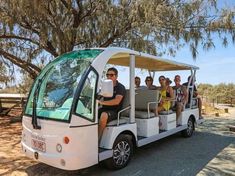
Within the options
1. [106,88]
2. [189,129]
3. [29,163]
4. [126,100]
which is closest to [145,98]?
[126,100]

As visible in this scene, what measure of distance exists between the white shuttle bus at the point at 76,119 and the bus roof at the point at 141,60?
0.04m

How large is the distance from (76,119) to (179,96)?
444 centimetres

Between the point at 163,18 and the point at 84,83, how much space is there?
473 centimetres

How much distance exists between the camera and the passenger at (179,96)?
8.22 metres

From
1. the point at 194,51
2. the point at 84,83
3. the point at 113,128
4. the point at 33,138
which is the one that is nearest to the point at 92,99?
the point at 84,83

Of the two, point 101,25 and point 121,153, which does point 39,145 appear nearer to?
point 121,153

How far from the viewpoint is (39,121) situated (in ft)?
16.7

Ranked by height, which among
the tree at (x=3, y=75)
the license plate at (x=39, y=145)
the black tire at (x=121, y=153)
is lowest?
the black tire at (x=121, y=153)

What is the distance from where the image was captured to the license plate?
16.3ft

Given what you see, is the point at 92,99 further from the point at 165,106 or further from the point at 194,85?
the point at 194,85

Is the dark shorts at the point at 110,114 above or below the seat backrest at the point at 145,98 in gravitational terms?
below

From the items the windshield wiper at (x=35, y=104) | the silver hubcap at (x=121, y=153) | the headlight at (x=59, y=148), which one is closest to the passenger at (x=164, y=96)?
the silver hubcap at (x=121, y=153)

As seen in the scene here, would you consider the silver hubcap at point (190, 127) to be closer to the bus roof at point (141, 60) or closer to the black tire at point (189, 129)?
the black tire at point (189, 129)

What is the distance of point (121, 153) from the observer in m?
5.70
